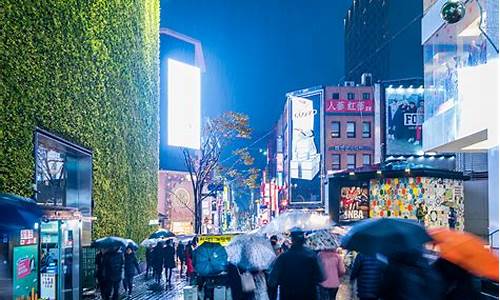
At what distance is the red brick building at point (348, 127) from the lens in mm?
74000

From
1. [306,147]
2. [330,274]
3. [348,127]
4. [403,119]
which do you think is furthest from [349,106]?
[330,274]

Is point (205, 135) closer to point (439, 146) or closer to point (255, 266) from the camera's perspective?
point (439, 146)

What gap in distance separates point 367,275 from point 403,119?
5566 centimetres

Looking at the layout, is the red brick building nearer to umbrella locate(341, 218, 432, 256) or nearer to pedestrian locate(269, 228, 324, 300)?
pedestrian locate(269, 228, 324, 300)

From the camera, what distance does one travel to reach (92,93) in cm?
2200

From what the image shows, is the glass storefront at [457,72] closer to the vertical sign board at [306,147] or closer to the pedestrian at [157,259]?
the pedestrian at [157,259]

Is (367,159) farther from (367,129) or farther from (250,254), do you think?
(250,254)

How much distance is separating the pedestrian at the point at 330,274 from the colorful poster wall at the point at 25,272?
5.10m

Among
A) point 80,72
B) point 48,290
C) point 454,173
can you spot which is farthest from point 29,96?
point 454,173

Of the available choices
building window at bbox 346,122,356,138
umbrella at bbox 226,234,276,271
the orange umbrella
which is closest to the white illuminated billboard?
building window at bbox 346,122,356,138

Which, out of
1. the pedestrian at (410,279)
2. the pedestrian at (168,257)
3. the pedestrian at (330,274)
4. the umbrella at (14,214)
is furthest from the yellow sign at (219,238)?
the pedestrian at (410,279)

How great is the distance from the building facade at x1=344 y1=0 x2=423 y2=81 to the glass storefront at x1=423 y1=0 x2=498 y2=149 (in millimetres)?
42440

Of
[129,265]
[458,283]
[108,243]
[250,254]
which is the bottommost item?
[129,265]

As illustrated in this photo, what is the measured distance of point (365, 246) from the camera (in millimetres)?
8797
